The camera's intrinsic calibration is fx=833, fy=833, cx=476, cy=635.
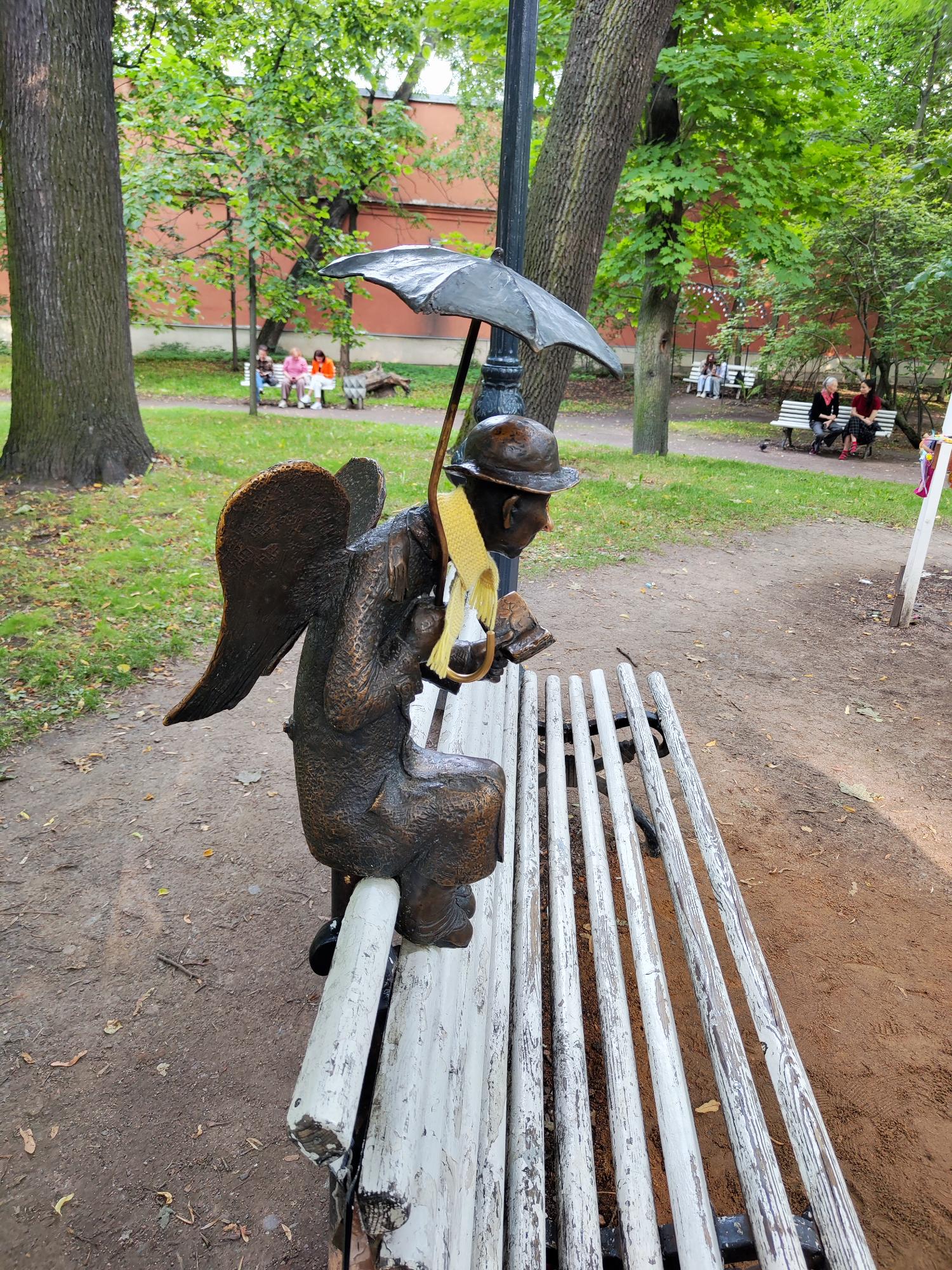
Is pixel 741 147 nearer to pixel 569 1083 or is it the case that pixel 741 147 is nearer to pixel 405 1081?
pixel 569 1083

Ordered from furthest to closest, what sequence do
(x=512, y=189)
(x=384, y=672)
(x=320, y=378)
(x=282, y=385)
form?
(x=320, y=378)
(x=282, y=385)
(x=512, y=189)
(x=384, y=672)

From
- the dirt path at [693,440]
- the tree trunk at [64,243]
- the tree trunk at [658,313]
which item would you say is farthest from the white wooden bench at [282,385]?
the tree trunk at [64,243]

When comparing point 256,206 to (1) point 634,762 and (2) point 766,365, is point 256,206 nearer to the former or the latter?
(1) point 634,762

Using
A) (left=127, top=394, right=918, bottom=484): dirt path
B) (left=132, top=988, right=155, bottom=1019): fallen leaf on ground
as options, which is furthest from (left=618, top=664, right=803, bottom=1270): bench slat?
(left=127, top=394, right=918, bottom=484): dirt path

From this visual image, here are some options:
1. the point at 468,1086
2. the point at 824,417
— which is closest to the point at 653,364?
the point at 824,417

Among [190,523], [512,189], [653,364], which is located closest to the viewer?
[512,189]

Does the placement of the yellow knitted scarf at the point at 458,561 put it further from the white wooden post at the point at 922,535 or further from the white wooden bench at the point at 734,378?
the white wooden bench at the point at 734,378

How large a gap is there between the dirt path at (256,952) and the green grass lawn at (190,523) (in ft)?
1.70

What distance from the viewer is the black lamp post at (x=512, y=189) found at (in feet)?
10.8

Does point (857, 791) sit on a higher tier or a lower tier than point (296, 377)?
lower

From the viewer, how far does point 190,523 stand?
6887 mm

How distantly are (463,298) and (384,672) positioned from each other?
2.41ft

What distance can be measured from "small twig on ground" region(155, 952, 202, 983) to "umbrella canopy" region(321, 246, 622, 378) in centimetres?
212

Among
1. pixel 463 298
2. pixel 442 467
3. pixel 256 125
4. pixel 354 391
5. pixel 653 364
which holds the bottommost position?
A: pixel 354 391
